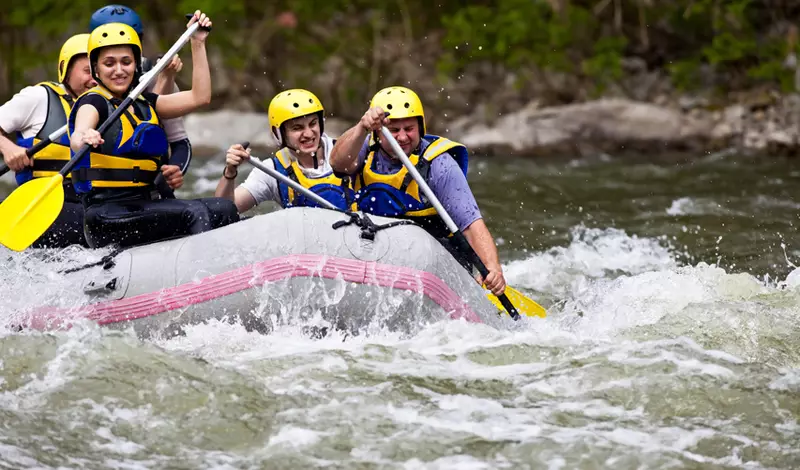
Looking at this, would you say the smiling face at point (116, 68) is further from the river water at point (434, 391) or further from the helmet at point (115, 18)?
the helmet at point (115, 18)

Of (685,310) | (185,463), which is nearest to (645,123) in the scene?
(685,310)

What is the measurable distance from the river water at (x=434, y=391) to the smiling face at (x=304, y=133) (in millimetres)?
1126

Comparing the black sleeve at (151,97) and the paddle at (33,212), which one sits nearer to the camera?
the paddle at (33,212)

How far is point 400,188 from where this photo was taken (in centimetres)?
593

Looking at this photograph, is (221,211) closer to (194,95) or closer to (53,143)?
(194,95)

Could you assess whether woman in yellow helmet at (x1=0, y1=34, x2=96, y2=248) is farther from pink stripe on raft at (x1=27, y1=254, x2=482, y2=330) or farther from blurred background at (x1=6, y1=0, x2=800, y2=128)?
blurred background at (x1=6, y1=0, x2=800, y2=128)

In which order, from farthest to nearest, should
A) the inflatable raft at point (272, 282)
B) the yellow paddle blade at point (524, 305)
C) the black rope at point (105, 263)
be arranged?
the yellow paddle blade at point (524, 305)
the black rope at point (105, 263)
the inflatable raft at point (272, 282)

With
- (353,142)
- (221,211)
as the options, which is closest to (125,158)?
(221,211)

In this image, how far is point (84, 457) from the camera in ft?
13.9

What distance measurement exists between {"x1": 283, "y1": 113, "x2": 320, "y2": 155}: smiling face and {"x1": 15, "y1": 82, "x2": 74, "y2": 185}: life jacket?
124cm

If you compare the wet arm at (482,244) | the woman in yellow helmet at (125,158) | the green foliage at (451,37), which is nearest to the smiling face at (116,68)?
the woman in yellow helmet at (125,158)

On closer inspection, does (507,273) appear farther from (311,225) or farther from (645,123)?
(645,123)

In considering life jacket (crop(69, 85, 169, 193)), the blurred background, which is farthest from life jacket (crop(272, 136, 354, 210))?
the blurred background

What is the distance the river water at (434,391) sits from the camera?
4277 mm
